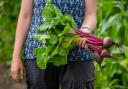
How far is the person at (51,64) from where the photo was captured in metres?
3.12

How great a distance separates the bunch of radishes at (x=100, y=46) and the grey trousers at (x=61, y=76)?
0.32m

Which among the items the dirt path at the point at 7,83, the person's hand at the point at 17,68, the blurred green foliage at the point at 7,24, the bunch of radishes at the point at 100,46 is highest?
the blurred green foliage at the point at 7,24

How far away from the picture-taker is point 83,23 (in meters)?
3.10

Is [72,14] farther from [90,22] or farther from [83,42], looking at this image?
[83,42]

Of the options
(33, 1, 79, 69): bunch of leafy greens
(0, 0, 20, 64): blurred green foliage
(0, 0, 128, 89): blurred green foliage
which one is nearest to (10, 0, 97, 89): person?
(33, 1, 79, 69): bunch of leafy greens

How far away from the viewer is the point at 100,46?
9.18 ft

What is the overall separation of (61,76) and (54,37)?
329 millimetres

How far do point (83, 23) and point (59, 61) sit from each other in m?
0.29

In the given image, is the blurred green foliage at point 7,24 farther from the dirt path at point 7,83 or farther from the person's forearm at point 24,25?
the person's forearm at point 24,25

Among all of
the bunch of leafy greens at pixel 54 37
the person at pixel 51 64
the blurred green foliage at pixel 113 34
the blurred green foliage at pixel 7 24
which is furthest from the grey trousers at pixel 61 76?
the blurred green foliage at pixel 7 24

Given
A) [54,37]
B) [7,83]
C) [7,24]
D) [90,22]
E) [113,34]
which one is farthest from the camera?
[7,24]

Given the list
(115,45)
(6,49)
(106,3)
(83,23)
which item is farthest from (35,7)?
(6,49)

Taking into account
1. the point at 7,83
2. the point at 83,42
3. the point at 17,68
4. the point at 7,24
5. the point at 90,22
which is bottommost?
the point at 7,83

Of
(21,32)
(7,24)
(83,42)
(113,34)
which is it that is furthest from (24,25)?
(7,24)
